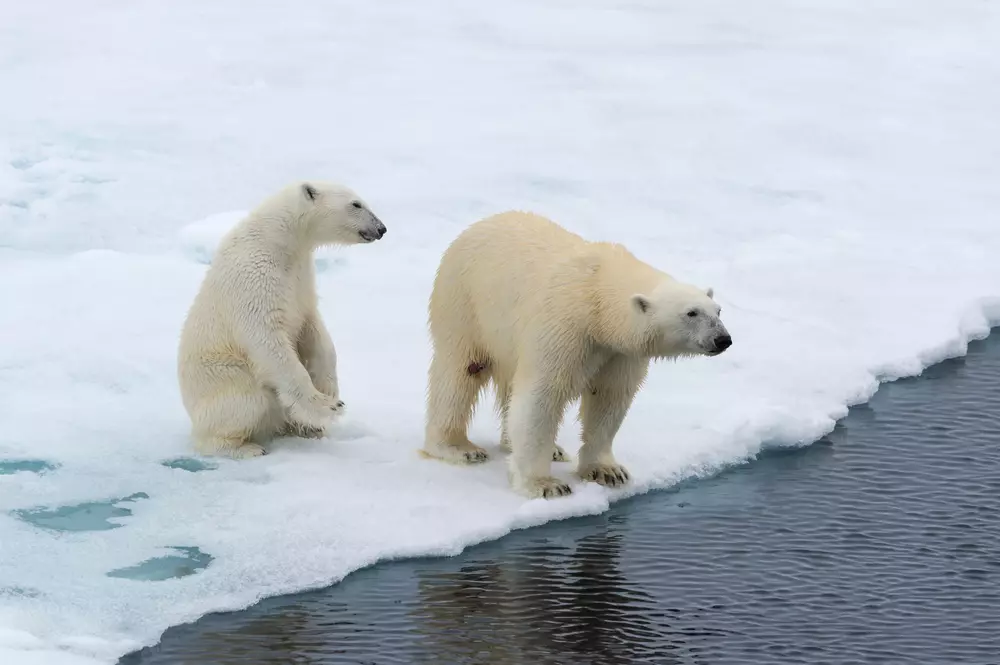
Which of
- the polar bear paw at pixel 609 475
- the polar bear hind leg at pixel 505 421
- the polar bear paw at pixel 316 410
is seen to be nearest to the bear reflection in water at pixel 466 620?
the polar bear paw at pixel 609 475

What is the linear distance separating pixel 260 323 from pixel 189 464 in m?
0.88

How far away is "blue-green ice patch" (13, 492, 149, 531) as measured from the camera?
7191 mm

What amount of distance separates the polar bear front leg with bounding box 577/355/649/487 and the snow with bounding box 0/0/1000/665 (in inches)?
6.0

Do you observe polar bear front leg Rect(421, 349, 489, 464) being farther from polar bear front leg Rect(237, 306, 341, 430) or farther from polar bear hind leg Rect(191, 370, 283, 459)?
polar bear hind leg Rect(191, 370, 283, 459)

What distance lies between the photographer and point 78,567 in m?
6.72

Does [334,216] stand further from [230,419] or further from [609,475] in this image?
[609,475]

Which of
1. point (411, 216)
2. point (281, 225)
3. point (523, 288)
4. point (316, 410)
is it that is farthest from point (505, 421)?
point (411, 216)

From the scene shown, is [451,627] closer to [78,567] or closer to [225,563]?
[225,563]

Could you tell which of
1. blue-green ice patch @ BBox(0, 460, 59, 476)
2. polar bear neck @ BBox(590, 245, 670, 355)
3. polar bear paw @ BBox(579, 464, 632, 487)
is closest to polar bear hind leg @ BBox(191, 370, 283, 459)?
blue-green ice patch @ BBox(0, 460, 59, 476)

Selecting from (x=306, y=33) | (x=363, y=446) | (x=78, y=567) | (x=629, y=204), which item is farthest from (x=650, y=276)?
(x=306, y=33)

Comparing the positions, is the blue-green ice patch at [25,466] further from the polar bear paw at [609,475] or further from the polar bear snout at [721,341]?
the polar bear snout at [721,341]

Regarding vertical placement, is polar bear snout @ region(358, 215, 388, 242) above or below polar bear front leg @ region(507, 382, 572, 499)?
above

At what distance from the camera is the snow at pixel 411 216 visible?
727 cm

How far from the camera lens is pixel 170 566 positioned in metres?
6.78
